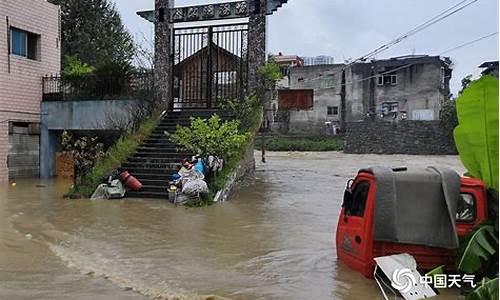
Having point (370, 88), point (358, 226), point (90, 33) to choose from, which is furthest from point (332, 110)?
point (358, 226)

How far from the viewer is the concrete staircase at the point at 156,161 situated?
559 inches

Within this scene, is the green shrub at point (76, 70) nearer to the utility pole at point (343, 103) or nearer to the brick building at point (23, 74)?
the brick building at point (23, 74)

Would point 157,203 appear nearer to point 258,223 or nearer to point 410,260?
point 258,223

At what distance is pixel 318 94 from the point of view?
42656 millimetres

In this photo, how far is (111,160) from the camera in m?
15.1

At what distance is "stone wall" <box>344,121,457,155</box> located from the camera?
35.7 m

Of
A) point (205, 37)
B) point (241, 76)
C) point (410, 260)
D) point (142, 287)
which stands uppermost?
point (205, 37)

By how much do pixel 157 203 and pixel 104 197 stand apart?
1553mm

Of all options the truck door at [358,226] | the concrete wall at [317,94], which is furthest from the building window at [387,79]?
the truck door at [358,226]

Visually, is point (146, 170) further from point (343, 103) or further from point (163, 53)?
point (343, 103)

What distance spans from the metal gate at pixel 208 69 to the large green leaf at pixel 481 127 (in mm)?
12352

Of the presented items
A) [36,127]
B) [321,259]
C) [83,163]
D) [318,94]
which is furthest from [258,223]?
[318,94]

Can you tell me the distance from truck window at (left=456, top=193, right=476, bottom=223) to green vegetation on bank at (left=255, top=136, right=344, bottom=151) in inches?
1287

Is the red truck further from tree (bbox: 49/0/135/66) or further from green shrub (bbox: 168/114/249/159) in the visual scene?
tree (bbox: 49/0/135/66)
